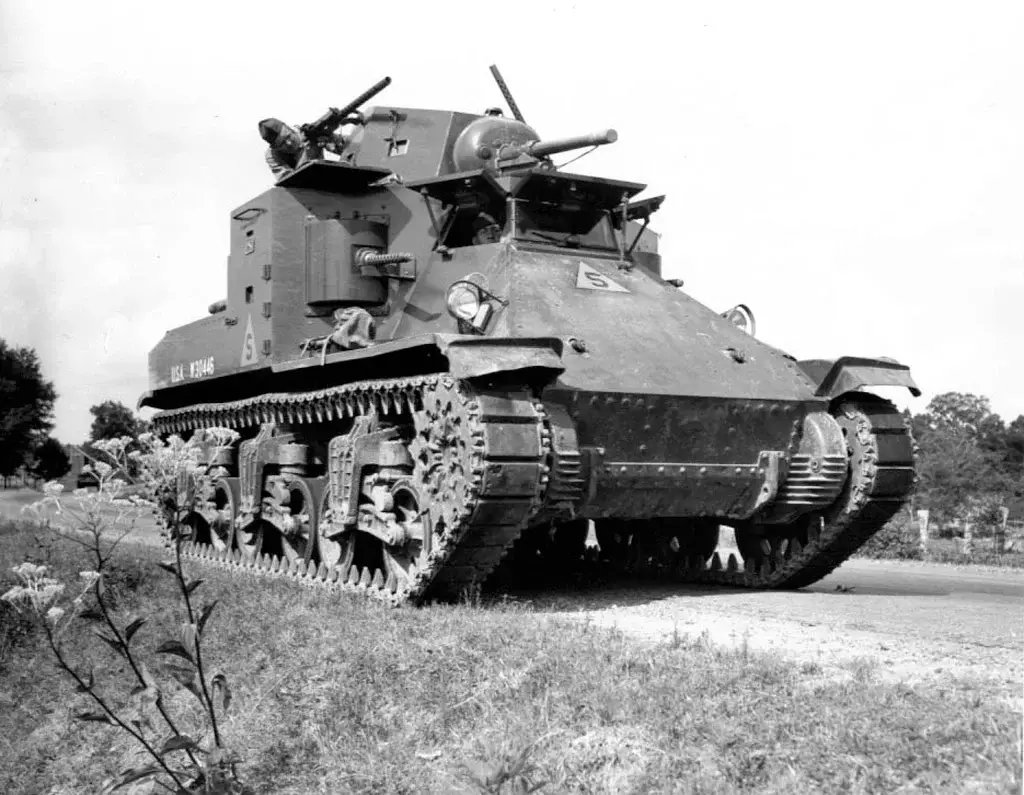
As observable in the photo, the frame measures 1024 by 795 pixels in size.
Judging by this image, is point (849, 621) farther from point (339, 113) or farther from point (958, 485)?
point (958, 485)

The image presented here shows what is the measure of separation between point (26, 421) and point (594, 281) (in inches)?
1534

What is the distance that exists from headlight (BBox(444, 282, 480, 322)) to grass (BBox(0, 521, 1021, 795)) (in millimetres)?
2347

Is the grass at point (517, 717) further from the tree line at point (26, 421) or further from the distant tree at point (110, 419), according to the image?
the distant tree at point (110, 419)

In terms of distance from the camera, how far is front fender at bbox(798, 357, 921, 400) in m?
10.0

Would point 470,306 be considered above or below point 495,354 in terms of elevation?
above

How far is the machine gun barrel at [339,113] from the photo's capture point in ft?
43.1

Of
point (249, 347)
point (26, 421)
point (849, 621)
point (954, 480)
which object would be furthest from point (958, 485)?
point (26, 421)

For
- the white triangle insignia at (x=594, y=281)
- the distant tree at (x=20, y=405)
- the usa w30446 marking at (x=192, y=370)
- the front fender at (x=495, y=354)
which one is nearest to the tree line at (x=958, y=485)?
the white triangle insignia at (x=594, y=281)

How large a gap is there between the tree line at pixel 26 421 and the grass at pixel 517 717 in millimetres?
36504

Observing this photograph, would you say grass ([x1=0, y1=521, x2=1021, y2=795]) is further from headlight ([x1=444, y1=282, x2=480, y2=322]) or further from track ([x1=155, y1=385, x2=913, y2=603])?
headlight ([x1=444, y1=282, x2=480, y2=322])

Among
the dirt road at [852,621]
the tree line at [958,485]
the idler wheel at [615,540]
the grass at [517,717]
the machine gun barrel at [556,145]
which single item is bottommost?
the grass at [517,717]

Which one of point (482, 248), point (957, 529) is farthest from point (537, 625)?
point (957, 529)

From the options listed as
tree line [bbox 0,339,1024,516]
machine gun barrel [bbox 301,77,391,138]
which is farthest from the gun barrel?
tree line [bbox 0,339,1024,516]

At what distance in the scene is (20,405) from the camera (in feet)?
152
